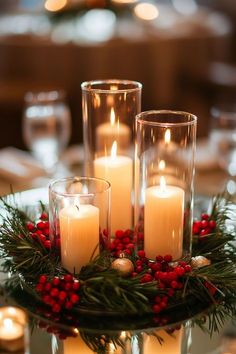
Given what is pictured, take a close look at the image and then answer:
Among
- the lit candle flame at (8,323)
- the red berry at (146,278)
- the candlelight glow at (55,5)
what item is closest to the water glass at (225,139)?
the red berry at (146,278)

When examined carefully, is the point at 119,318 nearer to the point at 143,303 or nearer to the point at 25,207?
the point at 143,303

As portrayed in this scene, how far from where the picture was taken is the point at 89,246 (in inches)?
33.4

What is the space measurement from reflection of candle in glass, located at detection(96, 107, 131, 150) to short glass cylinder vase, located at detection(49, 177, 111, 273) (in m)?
0.15

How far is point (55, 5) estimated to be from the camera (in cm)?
325

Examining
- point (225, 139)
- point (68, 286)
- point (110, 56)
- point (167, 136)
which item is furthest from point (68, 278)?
point (110, 56)

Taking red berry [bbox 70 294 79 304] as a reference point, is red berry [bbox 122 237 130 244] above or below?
above

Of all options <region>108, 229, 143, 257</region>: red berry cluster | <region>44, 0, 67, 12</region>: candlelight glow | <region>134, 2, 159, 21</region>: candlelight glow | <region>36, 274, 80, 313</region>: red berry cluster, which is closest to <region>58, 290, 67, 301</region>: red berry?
<region>36, 274, 80, 313</region>: red berry cluster

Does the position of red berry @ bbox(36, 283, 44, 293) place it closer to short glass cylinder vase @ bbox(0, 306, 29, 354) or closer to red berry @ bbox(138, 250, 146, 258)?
short glass cylinder vase @ bbox(0, 306, 29, 354)

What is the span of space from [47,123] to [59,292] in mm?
770

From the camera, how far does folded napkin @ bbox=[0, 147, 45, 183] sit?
1453 mm

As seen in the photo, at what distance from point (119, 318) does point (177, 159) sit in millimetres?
220

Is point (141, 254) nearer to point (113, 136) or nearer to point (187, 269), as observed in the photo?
point (187, 269)

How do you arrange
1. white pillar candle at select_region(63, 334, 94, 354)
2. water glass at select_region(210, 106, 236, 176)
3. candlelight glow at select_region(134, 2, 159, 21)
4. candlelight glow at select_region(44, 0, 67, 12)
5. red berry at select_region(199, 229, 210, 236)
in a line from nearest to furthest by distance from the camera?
white pillar candle at select_region(63, 334, 94, 354) → red berry at select_region(199, 229, 210, 236) → water glass at select_region(210, 106, 236, 176) → candlelight glow at select_region(44, 0, 67, 12) → candlelight glow at select_region(134, 2, 159, 21)

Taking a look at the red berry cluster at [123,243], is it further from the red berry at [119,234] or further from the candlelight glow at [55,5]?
the candlelight glow at [55,5]
